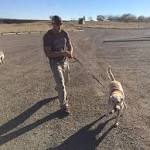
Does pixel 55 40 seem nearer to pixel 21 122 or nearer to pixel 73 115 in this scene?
pixel 73 115

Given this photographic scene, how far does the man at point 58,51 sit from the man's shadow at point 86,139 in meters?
1.22

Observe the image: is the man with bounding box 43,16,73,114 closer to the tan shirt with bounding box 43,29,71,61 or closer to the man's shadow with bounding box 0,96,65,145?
the tan shirt with bounding box 43,29,71,61

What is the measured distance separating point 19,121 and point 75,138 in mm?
1620

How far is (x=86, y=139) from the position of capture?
280 inches

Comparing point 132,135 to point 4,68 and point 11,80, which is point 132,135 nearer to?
point 11,80

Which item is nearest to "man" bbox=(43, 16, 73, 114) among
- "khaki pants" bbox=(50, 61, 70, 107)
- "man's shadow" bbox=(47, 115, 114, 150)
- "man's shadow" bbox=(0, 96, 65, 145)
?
"khaki pants" bbox=(50, 61, 70, 107)

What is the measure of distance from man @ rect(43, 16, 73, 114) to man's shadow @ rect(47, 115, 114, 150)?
122 cm

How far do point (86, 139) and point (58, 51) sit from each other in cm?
261

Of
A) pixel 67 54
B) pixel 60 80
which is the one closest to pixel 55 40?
Answer: pixel 67 54

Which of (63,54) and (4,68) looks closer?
(63,54)

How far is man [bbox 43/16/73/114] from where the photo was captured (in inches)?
348

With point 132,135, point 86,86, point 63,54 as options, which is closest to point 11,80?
point 86,86

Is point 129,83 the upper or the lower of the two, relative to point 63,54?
lower

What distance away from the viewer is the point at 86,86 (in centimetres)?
1196
